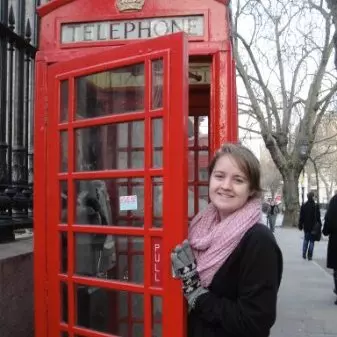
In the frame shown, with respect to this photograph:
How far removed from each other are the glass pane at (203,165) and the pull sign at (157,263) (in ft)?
5.74

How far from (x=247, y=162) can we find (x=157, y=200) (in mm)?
658

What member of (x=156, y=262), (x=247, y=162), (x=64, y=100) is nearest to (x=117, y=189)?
(x=156, y=262)

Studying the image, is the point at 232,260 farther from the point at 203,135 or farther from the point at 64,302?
the point at 203,135

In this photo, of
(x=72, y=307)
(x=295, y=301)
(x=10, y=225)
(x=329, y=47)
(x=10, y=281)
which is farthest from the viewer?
(x=329, y=47)

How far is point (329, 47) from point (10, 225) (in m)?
19.5

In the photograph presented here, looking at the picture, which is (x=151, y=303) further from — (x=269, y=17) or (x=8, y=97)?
(x=269, y=17)

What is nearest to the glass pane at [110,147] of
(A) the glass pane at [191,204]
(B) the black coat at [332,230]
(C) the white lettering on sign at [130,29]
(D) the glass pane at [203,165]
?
(C) the white lettering on sign at [130,29]

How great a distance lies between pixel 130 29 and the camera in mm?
3150

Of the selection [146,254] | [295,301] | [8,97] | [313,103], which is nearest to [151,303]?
[146,254]

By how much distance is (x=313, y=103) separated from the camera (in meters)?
25.6

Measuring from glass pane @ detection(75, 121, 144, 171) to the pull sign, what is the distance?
0.41 m

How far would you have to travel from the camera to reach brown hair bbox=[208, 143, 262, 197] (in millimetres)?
2199

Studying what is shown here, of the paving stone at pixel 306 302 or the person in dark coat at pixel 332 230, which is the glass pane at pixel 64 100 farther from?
the person in dark coat at pixel 332 230

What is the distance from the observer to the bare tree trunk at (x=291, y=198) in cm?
2823
